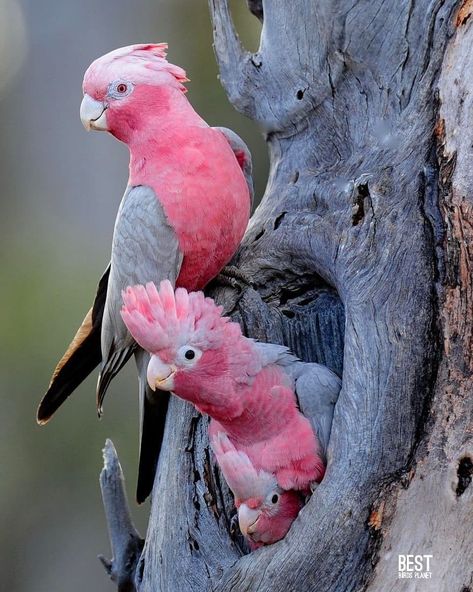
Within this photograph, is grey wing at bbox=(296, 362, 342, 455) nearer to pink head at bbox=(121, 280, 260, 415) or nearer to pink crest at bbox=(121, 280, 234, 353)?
pink head at bbox=(121, 280, 260, 415)

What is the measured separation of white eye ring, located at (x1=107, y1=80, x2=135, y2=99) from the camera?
244cm

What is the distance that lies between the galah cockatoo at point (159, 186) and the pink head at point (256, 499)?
55 cm

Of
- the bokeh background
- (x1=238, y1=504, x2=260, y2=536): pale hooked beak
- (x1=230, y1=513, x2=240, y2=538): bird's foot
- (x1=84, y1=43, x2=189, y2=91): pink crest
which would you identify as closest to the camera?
(x1=238, y1=504, x2=260, y2=536): pale hooked beak

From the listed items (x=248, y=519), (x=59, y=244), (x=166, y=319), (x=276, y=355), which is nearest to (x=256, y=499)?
(x=248, y=519)

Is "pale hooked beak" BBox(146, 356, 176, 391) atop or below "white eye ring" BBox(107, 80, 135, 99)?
below

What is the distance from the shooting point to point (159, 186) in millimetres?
2467

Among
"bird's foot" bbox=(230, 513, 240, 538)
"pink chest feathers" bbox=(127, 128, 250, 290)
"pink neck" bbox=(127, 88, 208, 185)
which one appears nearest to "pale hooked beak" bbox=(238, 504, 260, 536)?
"bird's foot" bbox=(230, 513, 240, 538)

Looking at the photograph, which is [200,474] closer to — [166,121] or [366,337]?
[366,337]

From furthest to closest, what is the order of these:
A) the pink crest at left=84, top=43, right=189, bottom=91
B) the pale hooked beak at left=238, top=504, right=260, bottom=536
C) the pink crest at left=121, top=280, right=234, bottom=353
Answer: the pink crest at left=84, top=43, right=189, bottom=91 → the pale hooked beak at left=238, top=504, right=260, bottom=536 → the pink crest at left=121, top=280, right=234, bottom=353

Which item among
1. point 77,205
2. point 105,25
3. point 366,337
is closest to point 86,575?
point 77,205

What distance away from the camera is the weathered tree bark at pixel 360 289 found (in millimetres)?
1964

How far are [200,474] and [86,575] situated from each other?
3.92m

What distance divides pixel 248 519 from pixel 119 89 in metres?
1.22

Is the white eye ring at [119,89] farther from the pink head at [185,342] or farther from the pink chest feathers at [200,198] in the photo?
the pink head at [185,342]
